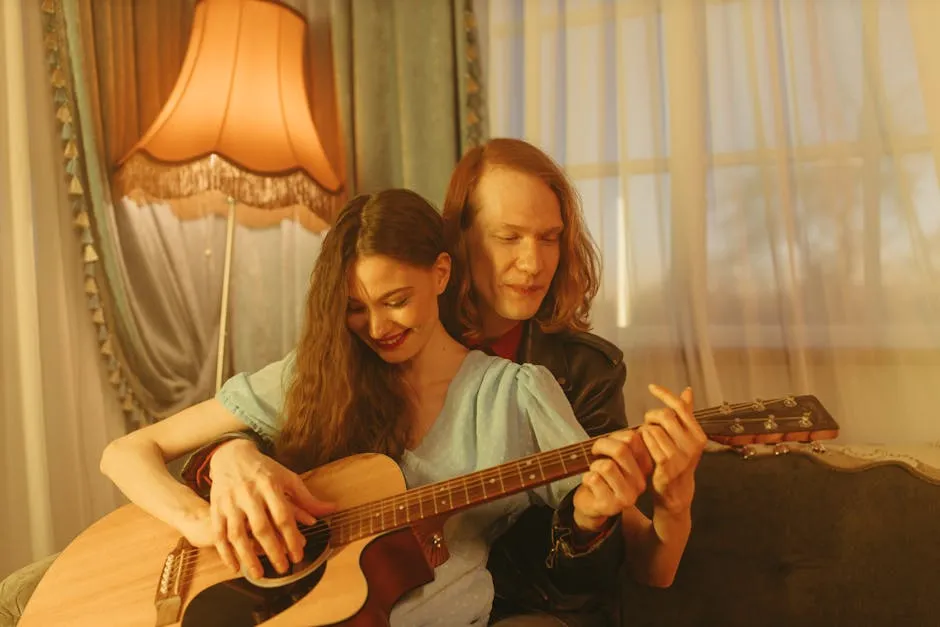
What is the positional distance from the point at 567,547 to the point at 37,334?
121 cm

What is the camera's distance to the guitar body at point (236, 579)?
29.8 inches

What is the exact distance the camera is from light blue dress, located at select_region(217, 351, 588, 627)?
0.86m

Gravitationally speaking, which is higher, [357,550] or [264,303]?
[264,303]

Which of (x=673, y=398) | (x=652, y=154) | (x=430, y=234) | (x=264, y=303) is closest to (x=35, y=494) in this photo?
(x=264, y=303)

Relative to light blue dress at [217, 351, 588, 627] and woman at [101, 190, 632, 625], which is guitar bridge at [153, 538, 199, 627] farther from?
light blue dress at [217, 351, 588, 627]

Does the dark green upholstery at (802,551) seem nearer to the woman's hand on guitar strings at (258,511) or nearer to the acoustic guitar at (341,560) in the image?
the acoustic guitar at (341,560)

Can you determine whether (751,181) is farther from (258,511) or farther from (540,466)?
(258,511)

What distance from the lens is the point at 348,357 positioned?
93 cm

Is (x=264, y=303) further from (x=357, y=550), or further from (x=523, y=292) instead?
(x=357, y=550)

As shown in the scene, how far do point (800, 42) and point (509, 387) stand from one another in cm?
90

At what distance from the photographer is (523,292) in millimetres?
1013

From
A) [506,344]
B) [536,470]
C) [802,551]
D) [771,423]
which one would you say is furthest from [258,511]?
[802,551]

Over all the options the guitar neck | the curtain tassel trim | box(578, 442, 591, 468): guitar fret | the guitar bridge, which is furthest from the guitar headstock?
the curtain tassel trim

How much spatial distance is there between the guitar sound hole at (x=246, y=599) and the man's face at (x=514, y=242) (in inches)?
17.8
